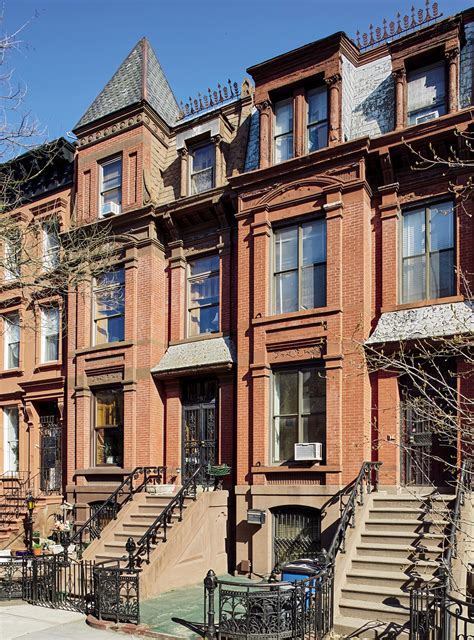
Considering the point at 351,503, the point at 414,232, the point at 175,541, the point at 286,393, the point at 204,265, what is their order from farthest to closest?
the point at 204,265 → the point at 286,393 → the point at 414,232 → the point at 175,541 → the point at 351,503

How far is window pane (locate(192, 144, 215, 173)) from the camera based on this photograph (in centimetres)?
1809

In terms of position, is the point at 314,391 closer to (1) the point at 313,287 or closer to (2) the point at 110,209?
(1) the point at 313,287

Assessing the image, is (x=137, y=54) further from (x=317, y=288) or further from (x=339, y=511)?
(x=339, y=511)

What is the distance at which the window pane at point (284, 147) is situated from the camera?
16.2 metres

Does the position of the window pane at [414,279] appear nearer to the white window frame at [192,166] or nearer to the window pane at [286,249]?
the window pane at [286,249]

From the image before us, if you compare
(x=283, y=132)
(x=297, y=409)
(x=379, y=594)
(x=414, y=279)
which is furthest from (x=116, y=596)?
(x=283, y=132)

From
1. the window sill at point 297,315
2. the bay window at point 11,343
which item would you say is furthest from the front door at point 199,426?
the bay window at point 11,343

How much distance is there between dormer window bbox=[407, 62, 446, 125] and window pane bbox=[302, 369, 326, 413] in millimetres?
6132

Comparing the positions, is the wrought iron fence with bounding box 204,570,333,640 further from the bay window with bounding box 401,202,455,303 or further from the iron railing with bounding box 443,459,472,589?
the bay window with bounding box 401,202,455,303

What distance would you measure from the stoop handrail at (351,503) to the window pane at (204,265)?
268 inches

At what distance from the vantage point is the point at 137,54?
826 inches

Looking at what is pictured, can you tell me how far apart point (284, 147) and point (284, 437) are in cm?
714

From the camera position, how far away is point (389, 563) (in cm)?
1105

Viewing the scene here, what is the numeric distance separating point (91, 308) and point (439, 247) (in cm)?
1017
